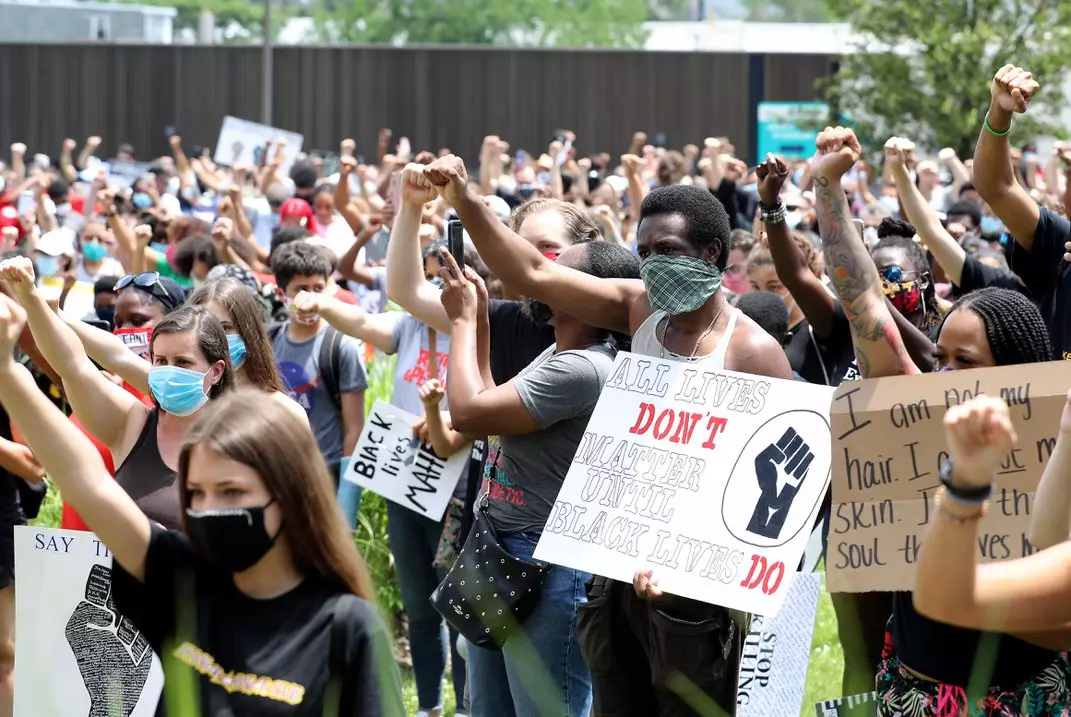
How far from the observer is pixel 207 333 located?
4387 millimetres

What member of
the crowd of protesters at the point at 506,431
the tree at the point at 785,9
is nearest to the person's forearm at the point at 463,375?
the crowd of protesters at the point at 506,431

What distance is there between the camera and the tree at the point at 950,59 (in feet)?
72.2

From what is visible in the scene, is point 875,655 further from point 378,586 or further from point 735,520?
point 378,586

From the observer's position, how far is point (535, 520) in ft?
14.7

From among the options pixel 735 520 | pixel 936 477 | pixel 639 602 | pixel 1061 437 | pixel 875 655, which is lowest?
pixel 875 655

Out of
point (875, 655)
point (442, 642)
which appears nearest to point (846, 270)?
point (875, 655)

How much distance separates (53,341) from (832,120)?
21704 millimetres

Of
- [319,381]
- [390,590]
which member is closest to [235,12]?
[390,590]

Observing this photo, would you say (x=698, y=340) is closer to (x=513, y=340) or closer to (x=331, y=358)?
(x=513, y=340)

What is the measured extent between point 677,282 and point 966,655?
4.27 feet

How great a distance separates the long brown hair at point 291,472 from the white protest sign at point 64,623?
4.65 feet

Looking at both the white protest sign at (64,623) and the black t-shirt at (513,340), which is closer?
the white protest sign at (64,623)

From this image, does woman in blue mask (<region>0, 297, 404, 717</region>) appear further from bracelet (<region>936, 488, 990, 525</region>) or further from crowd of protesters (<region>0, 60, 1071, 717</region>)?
bracelet (<region>936, 488, 990, 525</region>)

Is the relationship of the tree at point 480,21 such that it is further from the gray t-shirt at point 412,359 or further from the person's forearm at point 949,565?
the person's forearm at point 949,565
